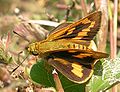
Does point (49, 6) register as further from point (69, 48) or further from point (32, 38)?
point (69, 48)

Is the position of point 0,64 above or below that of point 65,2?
below

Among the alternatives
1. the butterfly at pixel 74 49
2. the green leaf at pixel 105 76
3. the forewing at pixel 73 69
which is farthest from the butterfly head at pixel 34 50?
the green leaf at pixel 105 76

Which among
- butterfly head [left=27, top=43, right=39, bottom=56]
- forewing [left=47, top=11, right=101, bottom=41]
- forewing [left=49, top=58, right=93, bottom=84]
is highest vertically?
forewing [left=47, top=11, right=101, bottom=41]

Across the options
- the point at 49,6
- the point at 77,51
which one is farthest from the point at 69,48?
the point at 49,6

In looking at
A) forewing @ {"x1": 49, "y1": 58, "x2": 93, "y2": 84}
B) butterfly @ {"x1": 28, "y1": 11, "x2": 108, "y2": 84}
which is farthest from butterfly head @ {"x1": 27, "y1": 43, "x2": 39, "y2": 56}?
forewing @ {"x1": 49, "y1": 58, "x2": 93, "y2": 84}

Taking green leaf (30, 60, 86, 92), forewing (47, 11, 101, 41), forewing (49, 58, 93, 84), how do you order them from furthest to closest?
forewing (47, 11, 101, 41), green leaf (30, 60, 86, 92), forewing (49, 58, 93, 84)

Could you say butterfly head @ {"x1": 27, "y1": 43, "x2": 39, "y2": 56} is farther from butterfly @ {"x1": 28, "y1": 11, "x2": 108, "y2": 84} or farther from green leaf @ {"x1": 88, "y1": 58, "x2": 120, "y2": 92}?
green leaf @ {"x1": 88, "y1": 58, "x2": 120, "y2": 92}

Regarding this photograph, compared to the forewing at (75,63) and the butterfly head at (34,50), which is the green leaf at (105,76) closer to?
the forewing at (75,63)
